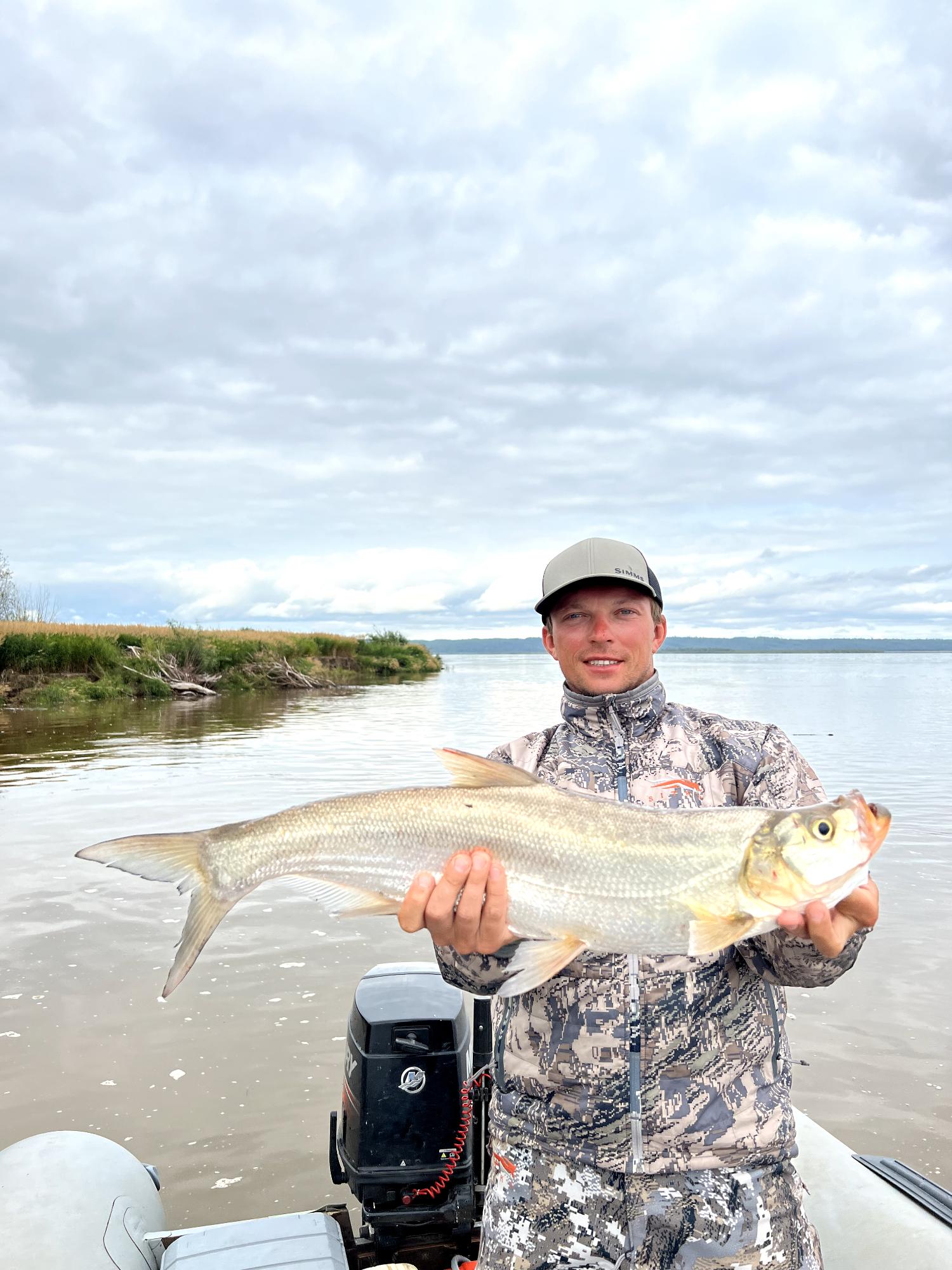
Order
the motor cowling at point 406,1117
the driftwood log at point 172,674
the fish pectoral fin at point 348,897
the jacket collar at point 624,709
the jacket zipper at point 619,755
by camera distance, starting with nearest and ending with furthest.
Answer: the fish pectoral fin at point 348,897, the jacket zipper at point 619,755, the jacket collar at point 624,709, the motor cowling at point 406,1117, the driftwood log at point 172,674

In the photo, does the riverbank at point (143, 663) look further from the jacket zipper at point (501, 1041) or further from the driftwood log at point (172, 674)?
the jacket zipper at point (501, 1041)

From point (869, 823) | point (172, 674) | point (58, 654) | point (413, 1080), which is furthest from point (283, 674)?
point (869, 823)

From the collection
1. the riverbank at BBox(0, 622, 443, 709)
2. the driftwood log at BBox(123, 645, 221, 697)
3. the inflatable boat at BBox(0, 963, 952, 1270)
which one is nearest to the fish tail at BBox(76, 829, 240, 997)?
the inflatable boat at BBox(0, 963, 952, 1270)

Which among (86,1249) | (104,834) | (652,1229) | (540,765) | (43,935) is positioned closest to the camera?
(652,1229)

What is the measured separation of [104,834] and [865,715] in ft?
94.6

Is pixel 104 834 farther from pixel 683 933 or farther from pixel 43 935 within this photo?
pixel 683 933

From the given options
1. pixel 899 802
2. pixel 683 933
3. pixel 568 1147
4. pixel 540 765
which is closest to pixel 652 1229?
pixel 568 1147

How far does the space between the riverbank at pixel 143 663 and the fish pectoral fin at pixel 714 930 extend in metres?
32.4

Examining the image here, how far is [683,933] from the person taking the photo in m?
2.85

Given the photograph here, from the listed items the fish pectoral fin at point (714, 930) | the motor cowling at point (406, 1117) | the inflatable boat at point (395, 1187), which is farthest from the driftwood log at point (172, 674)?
the fish pectoral fin at point (714, 930)

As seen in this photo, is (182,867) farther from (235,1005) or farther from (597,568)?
(235,1005)

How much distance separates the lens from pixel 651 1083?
291 centimetres

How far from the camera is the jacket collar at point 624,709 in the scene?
3.60 m

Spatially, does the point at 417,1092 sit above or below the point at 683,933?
below
